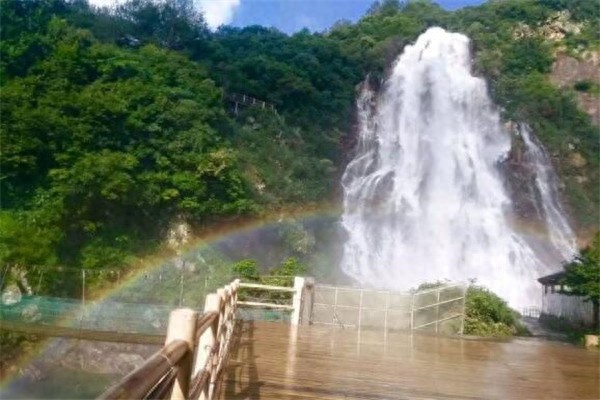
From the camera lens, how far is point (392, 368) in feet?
18.5

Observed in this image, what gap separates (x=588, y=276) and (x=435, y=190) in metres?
15.3

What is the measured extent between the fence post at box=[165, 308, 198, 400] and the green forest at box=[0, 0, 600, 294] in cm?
1871

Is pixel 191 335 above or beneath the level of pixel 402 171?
beneath

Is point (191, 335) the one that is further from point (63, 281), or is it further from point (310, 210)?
point (310, 210)

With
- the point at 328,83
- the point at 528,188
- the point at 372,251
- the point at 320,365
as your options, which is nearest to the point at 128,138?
the point at 372,251

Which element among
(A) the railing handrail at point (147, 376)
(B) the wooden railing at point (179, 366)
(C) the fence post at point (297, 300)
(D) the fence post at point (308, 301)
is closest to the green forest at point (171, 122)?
(D) the fence post at point (308, 301)

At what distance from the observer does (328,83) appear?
3562 cm

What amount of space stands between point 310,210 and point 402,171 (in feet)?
24.1

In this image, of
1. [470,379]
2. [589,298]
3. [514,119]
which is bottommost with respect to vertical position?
[470,379]

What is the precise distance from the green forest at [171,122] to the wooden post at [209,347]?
56.5ft

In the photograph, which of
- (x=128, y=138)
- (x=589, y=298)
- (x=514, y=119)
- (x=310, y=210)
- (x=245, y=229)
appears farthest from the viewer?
(x=514, y=119)

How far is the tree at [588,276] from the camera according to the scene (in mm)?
17953

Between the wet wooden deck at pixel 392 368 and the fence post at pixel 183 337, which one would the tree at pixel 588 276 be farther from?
the fence post at pixel 183 337

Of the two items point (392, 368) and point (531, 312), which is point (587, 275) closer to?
point (531, 312)
